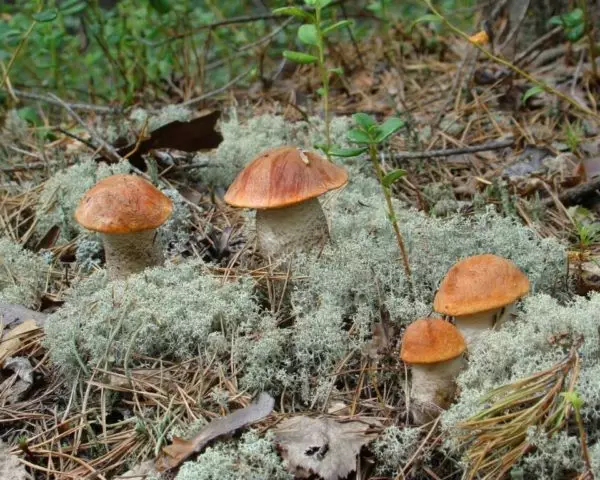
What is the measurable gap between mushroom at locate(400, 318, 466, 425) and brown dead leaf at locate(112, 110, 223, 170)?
7.13ft

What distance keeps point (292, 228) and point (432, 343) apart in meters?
1.07

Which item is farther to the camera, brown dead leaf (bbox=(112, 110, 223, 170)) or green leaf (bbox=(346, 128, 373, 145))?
brown dead leaf (bbox=(112, 110, 223, 170))

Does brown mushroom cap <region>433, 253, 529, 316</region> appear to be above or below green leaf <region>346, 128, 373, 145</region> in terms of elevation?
below

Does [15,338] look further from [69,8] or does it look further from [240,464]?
[69,8]

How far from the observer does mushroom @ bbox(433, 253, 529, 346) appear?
91.8 inches

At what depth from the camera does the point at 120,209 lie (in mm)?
2855

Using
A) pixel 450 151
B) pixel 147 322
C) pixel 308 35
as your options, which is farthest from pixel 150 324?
pixel 450 151

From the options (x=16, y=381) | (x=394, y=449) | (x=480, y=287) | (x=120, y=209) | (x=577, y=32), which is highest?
(x=120, y=209)

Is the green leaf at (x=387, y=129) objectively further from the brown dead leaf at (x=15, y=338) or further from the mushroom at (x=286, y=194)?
the brown dead leaf at (x=15, y=338)

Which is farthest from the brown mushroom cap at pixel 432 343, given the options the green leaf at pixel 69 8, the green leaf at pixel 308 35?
the green leaf at pixel 69 8

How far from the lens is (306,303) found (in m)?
2.83

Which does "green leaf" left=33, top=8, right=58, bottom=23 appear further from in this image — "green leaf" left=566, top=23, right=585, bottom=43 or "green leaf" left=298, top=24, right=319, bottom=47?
"green leaf" left=566, top=23, right=585, bottom=43

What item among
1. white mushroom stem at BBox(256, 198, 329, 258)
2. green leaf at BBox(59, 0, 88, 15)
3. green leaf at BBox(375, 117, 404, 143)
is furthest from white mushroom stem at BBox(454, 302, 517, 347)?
green leaf at BBox(59, 0, 88, 15)

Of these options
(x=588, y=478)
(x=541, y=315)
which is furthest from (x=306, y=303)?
(x=588, y=478)
